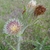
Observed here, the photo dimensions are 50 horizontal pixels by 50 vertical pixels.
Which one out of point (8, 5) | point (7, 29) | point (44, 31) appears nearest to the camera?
point (7, 29)

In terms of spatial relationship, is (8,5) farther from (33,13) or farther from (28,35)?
(33,13)

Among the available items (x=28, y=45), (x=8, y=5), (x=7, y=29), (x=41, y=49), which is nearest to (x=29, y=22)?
(x=7, y=29)

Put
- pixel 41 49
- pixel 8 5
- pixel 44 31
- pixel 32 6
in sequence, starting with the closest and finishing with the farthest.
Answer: pixel 32 6
pixel 41 49
pixel 44 31
pixel 8 5

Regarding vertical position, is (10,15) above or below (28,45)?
above

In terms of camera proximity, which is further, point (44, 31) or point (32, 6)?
point (44, 31)

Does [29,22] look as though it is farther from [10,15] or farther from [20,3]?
[20,3]

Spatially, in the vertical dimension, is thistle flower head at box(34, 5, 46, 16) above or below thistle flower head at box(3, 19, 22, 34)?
above

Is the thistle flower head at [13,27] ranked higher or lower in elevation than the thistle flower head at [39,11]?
lower

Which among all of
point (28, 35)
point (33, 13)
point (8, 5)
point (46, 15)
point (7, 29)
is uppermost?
point (8, 5)

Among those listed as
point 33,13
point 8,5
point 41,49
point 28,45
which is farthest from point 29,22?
point 8,5
